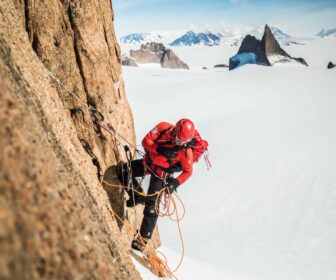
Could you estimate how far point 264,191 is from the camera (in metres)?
18.8

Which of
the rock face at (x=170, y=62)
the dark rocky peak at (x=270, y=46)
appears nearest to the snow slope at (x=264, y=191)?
the dark rocky peak at (x=270, y=46)

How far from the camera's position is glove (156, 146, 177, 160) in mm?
6496

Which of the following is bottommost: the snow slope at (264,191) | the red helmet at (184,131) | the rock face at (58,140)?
the snow slope at (264,191)

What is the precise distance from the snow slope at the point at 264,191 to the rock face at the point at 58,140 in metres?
5.56

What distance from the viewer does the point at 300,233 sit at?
49.7 ft

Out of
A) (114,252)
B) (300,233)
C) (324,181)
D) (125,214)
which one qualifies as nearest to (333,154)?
(324,181)

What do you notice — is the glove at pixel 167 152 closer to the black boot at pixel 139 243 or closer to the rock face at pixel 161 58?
the black boot at pixel 139 243

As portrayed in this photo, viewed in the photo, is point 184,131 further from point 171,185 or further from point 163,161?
point 171,185

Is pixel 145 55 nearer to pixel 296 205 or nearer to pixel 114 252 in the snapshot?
pixel 296 205

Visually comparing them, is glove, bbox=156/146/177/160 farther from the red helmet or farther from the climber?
the red helmet

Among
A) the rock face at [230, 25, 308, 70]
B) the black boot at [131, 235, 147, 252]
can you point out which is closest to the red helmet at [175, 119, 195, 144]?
the black boot at [131, 235, 147, 252]

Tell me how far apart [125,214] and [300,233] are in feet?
35.8

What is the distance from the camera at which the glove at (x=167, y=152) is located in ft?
21.3

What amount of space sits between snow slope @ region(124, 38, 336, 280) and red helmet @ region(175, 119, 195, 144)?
474 cm
